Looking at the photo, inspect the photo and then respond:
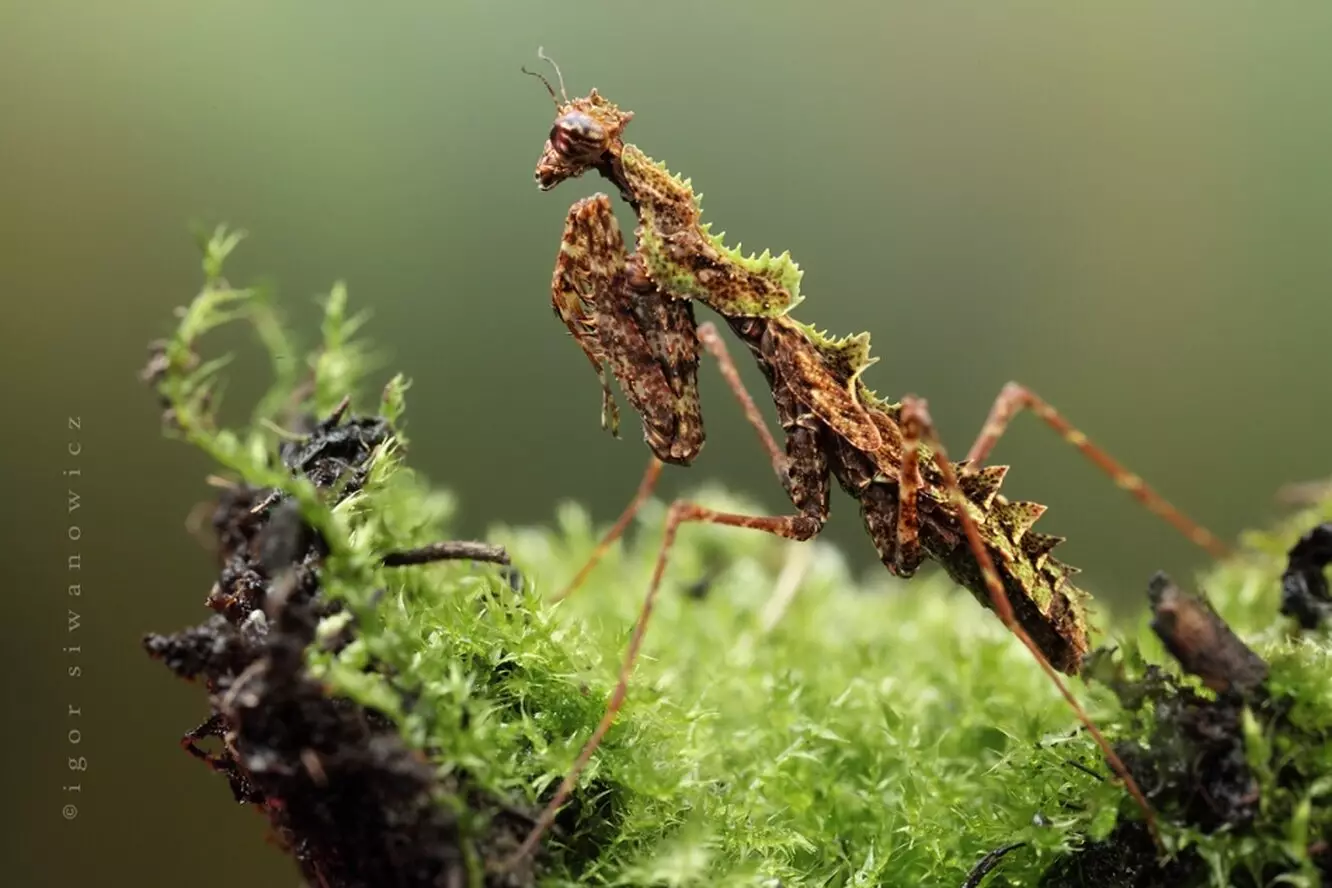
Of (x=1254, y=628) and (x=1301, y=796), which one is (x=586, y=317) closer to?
(x=1301, y=796)

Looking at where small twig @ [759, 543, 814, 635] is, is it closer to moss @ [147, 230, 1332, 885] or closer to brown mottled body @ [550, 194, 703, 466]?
moss @ [147, 230, 1332, 885]

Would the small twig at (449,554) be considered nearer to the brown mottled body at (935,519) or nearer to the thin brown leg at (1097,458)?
the brown mottled body at (935,519)

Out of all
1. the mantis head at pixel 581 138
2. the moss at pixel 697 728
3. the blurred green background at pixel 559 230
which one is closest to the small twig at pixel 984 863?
the moss at pixel 697 728

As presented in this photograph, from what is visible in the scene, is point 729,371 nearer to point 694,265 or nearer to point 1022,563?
point 694,265

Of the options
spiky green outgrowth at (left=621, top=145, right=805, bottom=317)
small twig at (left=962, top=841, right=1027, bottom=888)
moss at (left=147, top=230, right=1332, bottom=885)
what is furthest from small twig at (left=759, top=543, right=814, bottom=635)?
small twig at (left=962, top=841, right=1027, bottom=888)

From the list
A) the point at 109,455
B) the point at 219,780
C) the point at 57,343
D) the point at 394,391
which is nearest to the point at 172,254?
the point at 57,343

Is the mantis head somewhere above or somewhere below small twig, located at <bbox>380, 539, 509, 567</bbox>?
above
